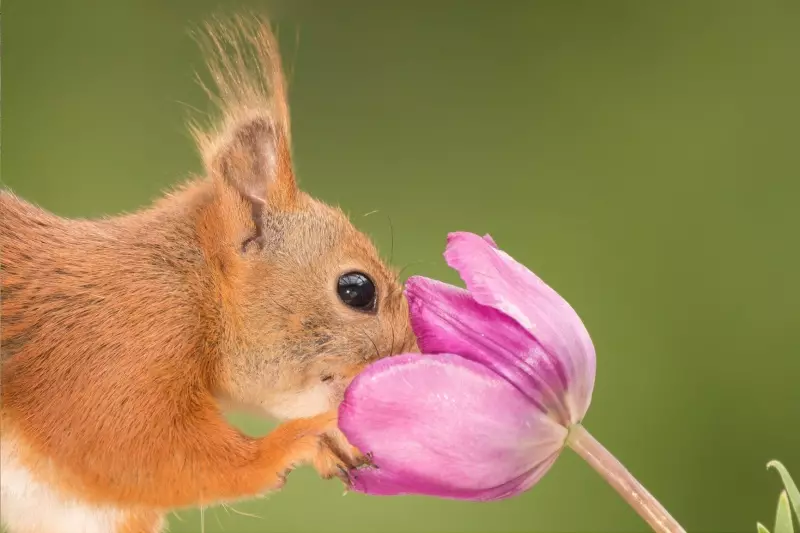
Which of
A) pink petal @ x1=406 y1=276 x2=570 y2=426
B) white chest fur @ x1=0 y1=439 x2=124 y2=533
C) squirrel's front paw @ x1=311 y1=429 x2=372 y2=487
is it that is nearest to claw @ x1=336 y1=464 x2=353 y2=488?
squirrel's front paw @ x1=311 y1=429 x2=372 y2=487

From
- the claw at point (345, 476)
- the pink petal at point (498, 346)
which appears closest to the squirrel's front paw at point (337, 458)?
the claw at point (345, 476)

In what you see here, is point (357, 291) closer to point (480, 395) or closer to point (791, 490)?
point (480, 395)

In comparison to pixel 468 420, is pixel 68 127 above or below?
above

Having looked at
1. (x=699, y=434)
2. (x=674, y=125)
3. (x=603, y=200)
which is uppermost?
(x=674, y=125)

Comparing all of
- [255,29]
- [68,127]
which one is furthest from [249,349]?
[68,127]

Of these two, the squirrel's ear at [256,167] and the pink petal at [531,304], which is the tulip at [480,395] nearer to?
the pink petal at [531,304]

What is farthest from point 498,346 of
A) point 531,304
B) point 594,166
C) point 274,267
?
point 594,166

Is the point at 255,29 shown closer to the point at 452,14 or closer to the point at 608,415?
the point at 452,14
